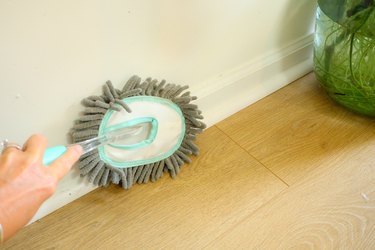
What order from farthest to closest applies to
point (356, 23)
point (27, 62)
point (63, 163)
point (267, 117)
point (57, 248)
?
point (267, 117), point (356, 23), point (57, 248), point (27, 62), point (63, 163)

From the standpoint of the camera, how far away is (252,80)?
858 millimetres

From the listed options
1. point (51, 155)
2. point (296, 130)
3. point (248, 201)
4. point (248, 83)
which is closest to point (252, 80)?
point (248, 83)

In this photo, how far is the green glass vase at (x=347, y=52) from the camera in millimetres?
725

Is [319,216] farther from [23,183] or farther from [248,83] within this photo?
[23,183]

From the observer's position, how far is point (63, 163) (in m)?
0.37

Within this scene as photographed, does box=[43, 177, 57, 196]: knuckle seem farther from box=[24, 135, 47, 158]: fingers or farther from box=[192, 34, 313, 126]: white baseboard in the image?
box=[192, 34, 313, 126]: white baseboard

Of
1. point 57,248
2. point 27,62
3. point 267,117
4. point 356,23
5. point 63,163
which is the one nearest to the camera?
point 63,163

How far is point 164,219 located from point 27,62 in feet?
1.13

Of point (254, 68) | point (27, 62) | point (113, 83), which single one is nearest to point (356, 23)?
point (254, 68)

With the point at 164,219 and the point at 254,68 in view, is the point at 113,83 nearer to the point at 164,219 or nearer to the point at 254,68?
the point at 164,219

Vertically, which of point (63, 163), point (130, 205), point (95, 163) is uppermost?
point (63, 163)

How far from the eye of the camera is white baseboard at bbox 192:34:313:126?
0.80m

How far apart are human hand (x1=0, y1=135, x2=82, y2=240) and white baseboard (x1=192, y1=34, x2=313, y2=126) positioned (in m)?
0.45

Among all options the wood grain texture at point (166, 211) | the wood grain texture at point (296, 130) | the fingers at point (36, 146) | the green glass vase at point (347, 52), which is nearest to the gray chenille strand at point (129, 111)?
the wood grain texture at point (166, 211)
